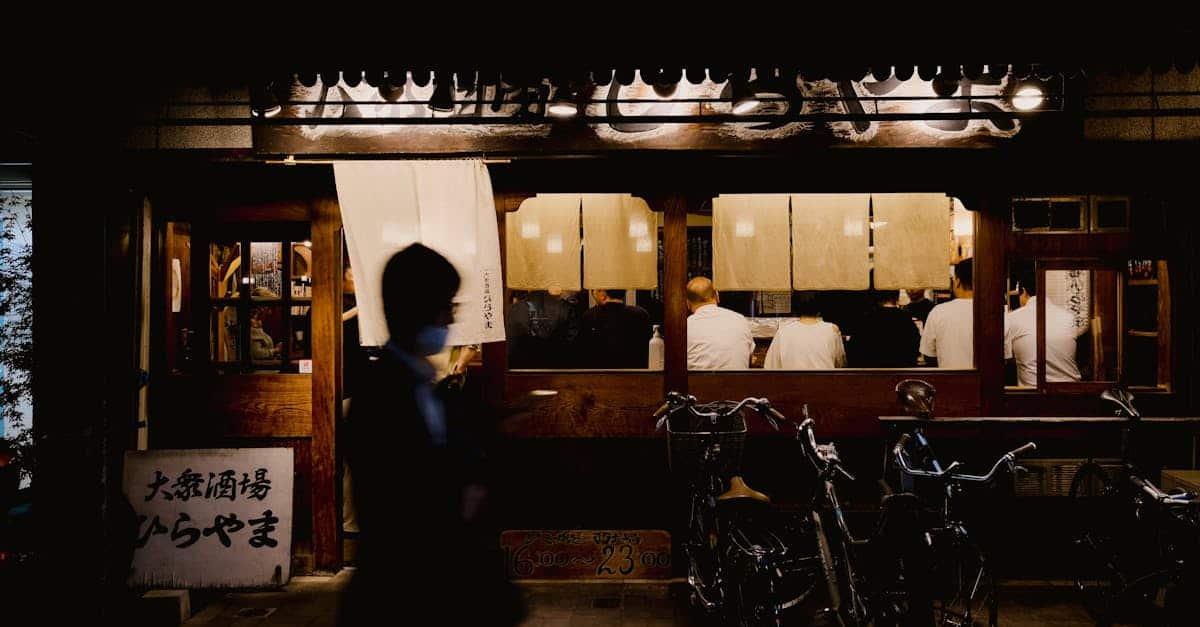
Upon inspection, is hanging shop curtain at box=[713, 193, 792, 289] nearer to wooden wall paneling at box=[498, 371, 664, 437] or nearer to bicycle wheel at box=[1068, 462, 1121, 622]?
wooden wall paneling at box=[498, 371, 664, 437]

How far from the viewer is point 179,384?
8.70 m

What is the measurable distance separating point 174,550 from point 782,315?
8.71 meters

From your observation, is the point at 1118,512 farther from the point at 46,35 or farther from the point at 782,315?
the point at 46,35

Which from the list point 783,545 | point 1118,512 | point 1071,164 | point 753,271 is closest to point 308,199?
point 753,271

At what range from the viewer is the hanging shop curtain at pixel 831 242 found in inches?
359

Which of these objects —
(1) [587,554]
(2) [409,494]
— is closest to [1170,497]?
(1) [587,554]

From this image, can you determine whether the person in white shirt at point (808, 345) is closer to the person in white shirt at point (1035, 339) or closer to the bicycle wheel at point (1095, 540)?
the person in white shirt at point (1035, 339)

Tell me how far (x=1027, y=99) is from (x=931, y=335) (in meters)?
2.84

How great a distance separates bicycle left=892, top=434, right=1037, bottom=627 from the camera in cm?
593

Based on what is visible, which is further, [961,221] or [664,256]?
[961,221]

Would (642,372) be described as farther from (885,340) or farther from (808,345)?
(885,340)

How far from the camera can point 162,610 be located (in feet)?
24.7

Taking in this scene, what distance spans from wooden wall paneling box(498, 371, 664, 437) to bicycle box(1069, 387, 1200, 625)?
13.7 feet

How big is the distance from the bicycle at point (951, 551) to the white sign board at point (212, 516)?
577 cm
